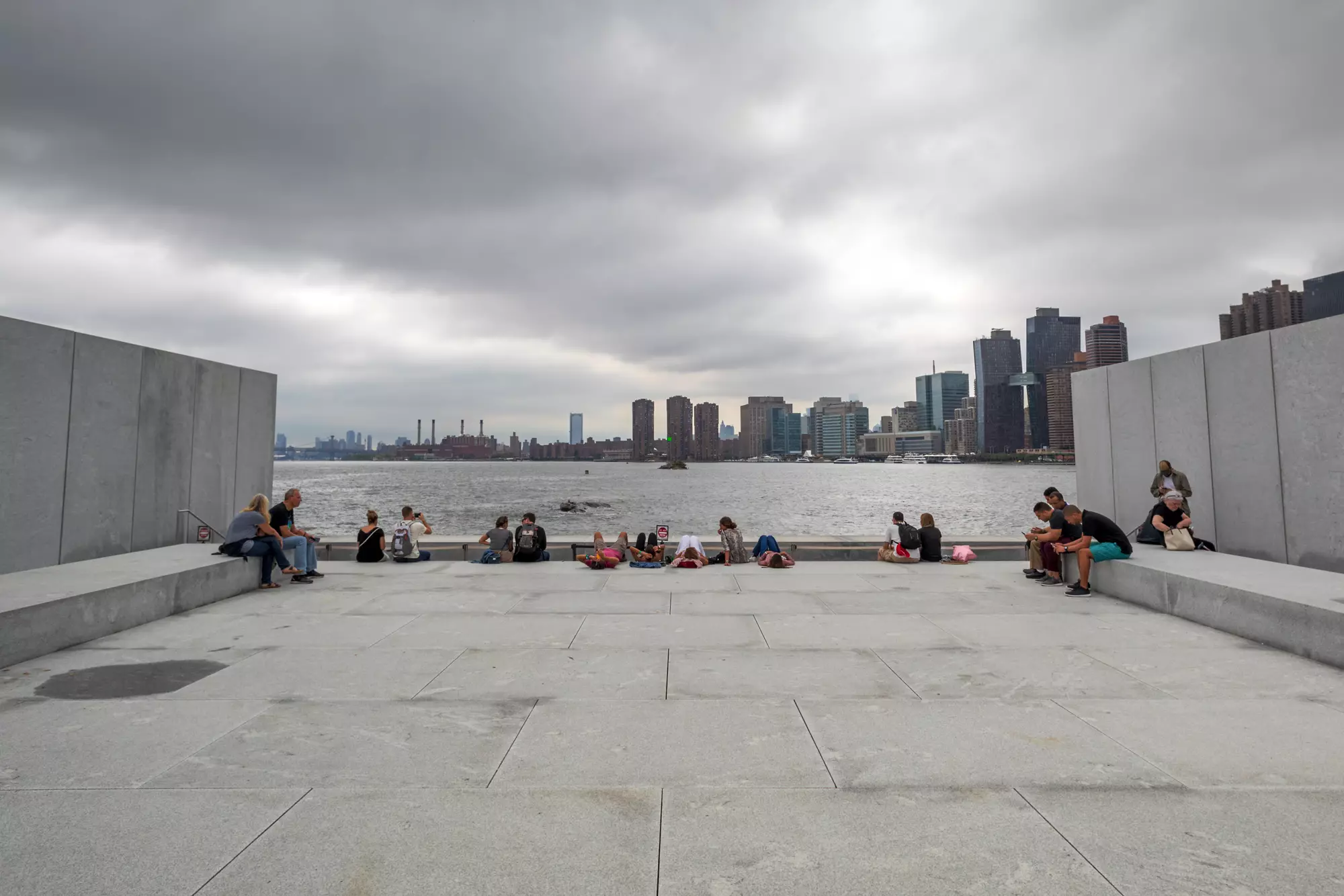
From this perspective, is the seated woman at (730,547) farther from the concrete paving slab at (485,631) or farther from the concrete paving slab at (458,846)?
the concrete paving slab at (458,846)

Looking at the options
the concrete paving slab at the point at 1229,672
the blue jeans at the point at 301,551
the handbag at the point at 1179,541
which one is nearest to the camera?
the concrete paving slab at the point at 1229,672

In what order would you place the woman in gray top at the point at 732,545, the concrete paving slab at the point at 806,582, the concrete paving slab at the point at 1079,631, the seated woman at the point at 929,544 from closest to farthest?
the concrete paving slab at the point at 1079,631, the concrete paving slab at the point at 806,582, the seated woman at the point at 929,544, the woman in gray top at the point at 732,545

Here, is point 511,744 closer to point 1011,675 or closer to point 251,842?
point 251,842

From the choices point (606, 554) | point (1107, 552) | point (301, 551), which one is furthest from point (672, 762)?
point (301, 551)

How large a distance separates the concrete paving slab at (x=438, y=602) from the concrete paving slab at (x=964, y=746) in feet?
17.1

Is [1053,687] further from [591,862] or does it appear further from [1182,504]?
[1182,504]

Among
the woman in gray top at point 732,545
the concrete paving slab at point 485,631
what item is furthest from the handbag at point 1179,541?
the concrete paving slab at point 485,631

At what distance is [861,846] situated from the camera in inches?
128

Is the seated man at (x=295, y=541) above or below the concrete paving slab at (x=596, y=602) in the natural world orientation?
above

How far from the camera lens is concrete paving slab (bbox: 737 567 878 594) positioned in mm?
10289

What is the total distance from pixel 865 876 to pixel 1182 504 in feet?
35.5

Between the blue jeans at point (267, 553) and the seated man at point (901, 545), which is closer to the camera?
the blue jeans at point (267, 553)

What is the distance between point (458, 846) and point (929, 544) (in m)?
11.6

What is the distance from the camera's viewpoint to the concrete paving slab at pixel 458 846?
116 inches
